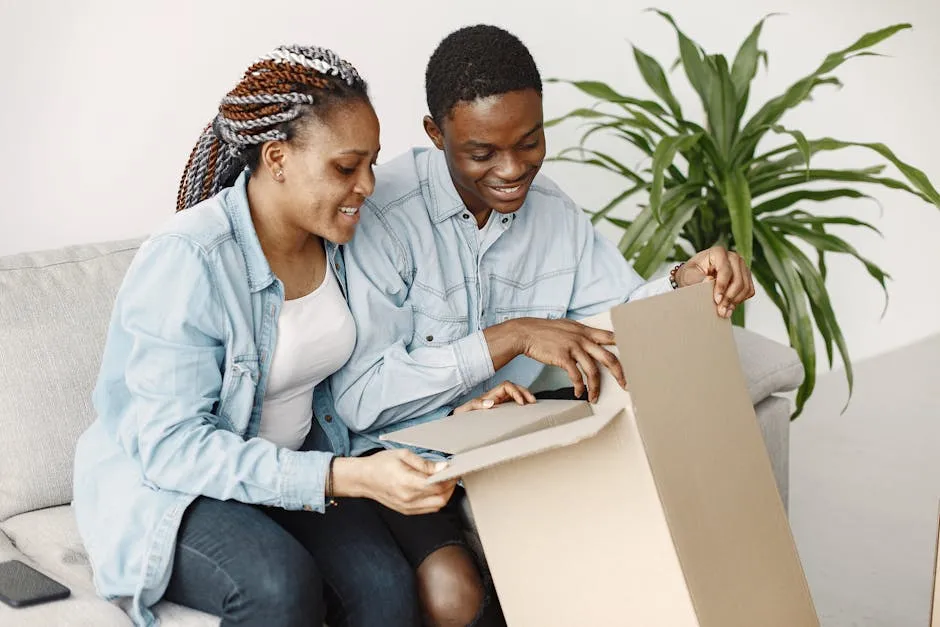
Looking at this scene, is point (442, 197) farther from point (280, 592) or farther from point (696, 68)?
point (696, 68)

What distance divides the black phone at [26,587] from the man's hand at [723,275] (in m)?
0.90

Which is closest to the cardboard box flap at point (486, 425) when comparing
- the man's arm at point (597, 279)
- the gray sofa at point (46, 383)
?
the man's arm at point (597, 279)

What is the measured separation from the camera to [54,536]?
5.02ft

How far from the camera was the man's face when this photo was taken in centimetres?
149

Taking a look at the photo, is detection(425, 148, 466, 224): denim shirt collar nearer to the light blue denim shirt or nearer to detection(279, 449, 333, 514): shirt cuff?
the light blue denim shirt

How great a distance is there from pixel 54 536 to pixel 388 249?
64 cm

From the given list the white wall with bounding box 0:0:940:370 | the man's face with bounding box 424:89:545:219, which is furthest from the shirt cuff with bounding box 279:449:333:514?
the white wall with bounding box 0:0:940:370

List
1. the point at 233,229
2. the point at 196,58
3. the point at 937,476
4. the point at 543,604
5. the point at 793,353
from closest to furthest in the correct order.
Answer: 1. the point at 543,604
2. the point at 233,229
3. the point at 793,353
4. the point at 196,58
5. the point at 937,476

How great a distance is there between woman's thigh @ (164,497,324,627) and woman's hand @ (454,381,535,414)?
283 millimetres

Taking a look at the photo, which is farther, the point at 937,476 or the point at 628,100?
the point at 937,476

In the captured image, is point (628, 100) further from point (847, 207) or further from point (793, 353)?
point (847, 207)

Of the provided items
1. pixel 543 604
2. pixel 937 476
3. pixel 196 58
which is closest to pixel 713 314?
pixel 543 604

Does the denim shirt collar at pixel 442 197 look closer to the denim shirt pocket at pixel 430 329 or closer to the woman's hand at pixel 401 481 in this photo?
the denim shirt pocket at pixel 430 329

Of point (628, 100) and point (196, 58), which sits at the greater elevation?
point (196, 58)
